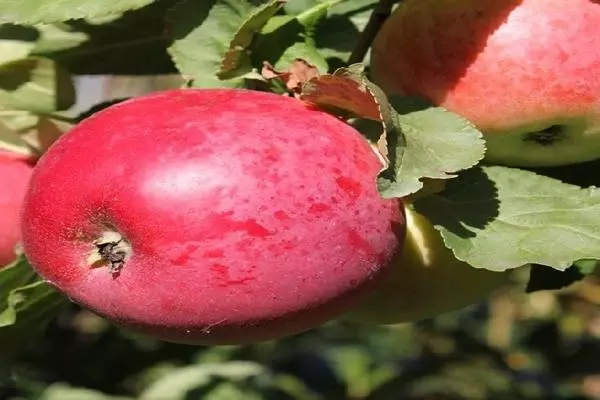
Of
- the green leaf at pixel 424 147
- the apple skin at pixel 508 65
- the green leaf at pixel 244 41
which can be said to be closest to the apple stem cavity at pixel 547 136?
the apple skin at pixel 508 65

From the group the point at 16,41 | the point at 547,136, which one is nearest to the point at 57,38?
the point at 16,41

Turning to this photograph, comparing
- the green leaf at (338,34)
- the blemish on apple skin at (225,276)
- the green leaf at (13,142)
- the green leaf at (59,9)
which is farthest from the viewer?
the green leaf at (13,142)

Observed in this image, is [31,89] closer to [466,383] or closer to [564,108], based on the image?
[564,108]

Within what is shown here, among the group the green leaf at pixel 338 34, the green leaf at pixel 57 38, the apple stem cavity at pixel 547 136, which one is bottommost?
the green leaf at pixel 57 38

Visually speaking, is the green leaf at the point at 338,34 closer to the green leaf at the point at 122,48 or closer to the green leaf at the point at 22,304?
the green leaf at the point at 122,48

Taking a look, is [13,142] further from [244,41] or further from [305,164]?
[305,164]

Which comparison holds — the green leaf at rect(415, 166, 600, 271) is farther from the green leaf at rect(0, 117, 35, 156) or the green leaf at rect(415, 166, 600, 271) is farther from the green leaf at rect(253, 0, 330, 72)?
the green leaf at rect(0, 117, 35, 156)
